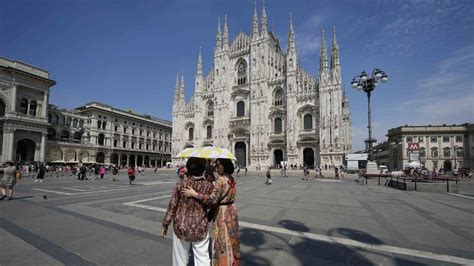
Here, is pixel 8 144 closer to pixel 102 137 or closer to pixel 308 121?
pixel 102 137

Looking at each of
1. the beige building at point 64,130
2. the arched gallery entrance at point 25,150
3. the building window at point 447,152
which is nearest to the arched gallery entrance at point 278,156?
the beige building at point 64,130

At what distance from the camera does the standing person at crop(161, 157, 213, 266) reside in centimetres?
255

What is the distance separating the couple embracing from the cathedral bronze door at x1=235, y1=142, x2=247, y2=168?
126 feet

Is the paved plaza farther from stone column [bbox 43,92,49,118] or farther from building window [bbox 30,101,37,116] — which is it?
stone column [bbox 43,92,49,118]

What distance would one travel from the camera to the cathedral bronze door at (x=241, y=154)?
41.4 metres

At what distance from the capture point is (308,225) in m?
5.39

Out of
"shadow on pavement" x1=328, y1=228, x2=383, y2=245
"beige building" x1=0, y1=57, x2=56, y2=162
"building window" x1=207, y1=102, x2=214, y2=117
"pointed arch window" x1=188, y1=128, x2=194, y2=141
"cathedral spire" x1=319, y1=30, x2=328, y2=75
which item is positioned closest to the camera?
"shadow on pavement" x1=328, y1=228, x2=383, y2=245

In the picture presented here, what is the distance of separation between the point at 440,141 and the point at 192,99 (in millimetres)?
58340

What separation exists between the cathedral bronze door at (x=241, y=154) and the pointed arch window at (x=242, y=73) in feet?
40.2

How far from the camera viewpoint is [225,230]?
276 centimetres

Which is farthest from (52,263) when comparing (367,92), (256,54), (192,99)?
(192,99)

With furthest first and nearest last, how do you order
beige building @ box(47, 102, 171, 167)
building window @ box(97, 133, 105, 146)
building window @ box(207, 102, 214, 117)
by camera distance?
building window @ box(97, 133, 105, 146), building window @ box(207, 102, 214, 117), beige building @ box(47, 102, 171, 167)

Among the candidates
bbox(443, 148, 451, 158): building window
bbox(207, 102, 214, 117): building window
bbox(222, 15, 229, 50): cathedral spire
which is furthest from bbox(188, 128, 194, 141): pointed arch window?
bbox(443, 148, 451, 158): building window

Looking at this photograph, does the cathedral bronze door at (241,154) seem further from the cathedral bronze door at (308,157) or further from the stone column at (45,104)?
the stone column at (45,104)
